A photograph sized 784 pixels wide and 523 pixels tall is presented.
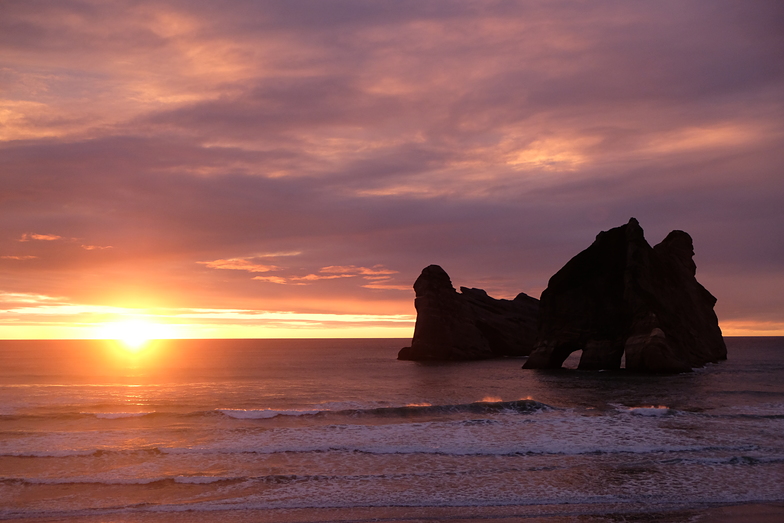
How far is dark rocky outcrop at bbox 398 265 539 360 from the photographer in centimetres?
9044

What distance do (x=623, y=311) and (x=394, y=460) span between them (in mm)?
47502

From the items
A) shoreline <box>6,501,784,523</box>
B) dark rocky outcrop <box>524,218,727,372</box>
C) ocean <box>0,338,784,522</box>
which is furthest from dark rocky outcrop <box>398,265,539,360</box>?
shoreline <box>6,501,784,523</box>

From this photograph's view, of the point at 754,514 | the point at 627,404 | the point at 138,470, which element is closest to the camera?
the point at 754,514

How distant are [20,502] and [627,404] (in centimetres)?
3060

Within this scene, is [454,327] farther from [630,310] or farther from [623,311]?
[630,310]

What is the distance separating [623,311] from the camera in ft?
193

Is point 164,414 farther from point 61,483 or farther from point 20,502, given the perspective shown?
point 20,502

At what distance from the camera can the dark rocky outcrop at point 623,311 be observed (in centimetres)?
5503

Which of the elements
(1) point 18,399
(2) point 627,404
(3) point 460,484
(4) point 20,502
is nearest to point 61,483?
(4) point 20,502

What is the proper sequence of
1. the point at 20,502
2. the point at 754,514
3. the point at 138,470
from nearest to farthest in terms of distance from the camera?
1. the point at 754,514
2. the point at 20,502
3. the point at 138,470

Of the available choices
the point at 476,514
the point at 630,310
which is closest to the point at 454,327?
the point at 630,310

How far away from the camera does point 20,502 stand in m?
14.0

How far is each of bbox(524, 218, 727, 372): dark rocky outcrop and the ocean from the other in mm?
18682

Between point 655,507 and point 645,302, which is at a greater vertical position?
point 645,302
